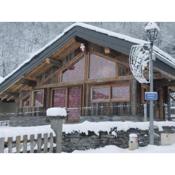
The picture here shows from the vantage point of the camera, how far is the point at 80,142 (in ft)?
22.2

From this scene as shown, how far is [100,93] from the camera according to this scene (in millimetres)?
8047

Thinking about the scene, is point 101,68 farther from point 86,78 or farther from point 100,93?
point 100,93

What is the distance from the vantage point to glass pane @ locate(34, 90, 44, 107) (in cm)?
895

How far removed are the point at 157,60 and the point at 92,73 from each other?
2062mm

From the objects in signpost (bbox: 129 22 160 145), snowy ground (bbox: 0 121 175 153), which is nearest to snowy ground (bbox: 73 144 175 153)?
snowy ground (bbox: 0 121 175 153)

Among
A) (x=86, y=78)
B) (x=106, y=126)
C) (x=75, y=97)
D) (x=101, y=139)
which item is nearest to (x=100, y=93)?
(x=86, y=78)

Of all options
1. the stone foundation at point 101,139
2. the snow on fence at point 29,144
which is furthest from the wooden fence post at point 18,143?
the stone foundation at point 101,139

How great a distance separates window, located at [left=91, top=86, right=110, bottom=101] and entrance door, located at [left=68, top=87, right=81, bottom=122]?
446 mm

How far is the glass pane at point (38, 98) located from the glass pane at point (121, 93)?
6.89ft

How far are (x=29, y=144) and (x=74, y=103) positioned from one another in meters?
3.79

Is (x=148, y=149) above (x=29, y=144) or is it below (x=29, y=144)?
below

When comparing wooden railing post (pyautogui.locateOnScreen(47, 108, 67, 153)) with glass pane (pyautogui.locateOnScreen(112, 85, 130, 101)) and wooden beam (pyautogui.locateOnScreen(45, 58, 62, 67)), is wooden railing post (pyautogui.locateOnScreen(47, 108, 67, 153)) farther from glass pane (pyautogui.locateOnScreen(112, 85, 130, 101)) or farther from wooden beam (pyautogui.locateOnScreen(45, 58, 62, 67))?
wooden beam (pyautogui.locateOnScreen(45, 58, 62, 67))
